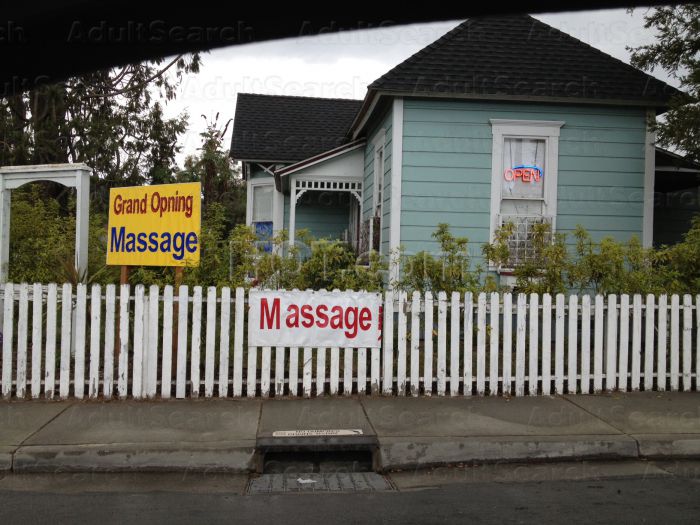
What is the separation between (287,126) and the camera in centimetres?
1873

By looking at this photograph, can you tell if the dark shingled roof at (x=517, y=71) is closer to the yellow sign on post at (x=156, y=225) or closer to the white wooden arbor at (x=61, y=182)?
the yellow sign on post at (x=156, y=225)

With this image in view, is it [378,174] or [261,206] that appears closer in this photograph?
[378,174]

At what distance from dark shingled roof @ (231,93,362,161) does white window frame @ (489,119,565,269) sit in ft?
22.8

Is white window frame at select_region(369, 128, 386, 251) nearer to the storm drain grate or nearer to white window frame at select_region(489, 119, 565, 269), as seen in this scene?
white window frame at select_region(489, 119, 565, 269)

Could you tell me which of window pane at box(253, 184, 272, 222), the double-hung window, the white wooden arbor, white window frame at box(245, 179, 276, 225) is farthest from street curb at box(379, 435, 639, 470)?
window pane at box(253, 184, 272, 222)

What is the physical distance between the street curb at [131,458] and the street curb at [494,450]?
47.9 inches

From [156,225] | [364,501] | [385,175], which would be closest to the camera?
[364,501]

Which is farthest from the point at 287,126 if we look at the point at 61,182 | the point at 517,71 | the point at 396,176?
the point at 61,182

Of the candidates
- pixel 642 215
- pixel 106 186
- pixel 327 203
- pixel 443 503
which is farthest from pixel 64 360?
pixel 106 186

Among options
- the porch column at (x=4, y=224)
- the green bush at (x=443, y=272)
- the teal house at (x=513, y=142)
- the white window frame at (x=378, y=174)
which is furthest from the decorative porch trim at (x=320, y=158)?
the green bush at (x=443, y=272)

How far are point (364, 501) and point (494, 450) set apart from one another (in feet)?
4.77

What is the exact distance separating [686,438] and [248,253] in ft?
16.0

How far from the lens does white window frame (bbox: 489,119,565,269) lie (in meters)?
11.0

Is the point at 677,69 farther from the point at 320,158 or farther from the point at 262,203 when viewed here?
the point at 262,203
